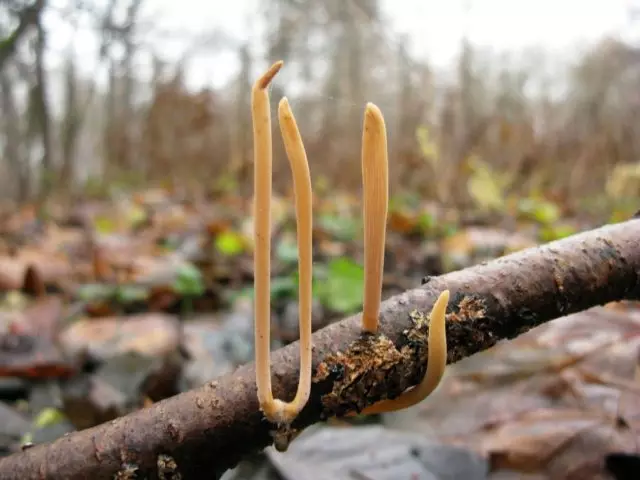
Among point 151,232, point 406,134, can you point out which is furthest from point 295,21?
point 151,232

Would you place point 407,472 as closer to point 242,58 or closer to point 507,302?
point 507,302

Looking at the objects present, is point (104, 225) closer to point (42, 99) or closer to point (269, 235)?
point (42, 99)

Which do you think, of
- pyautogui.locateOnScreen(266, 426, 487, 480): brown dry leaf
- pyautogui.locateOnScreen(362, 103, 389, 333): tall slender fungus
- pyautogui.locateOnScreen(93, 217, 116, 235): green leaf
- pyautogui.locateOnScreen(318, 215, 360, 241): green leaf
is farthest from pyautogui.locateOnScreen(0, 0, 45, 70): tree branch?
pyautogui.locateOnScreen(93, 217, 116, 235): green leaf

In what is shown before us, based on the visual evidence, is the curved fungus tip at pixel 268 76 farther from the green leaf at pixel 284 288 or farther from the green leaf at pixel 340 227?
the green leaf at pixel 340 227

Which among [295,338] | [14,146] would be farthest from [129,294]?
[14,146]

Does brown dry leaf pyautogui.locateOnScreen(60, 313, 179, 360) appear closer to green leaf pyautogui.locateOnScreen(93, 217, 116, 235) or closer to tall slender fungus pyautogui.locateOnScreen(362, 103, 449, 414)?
tall slender fungus pyautogui.locateOnScreen(362, 103, 449, 414)

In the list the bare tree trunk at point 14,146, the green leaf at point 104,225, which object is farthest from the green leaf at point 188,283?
the bare tree trunk at point 14,146
